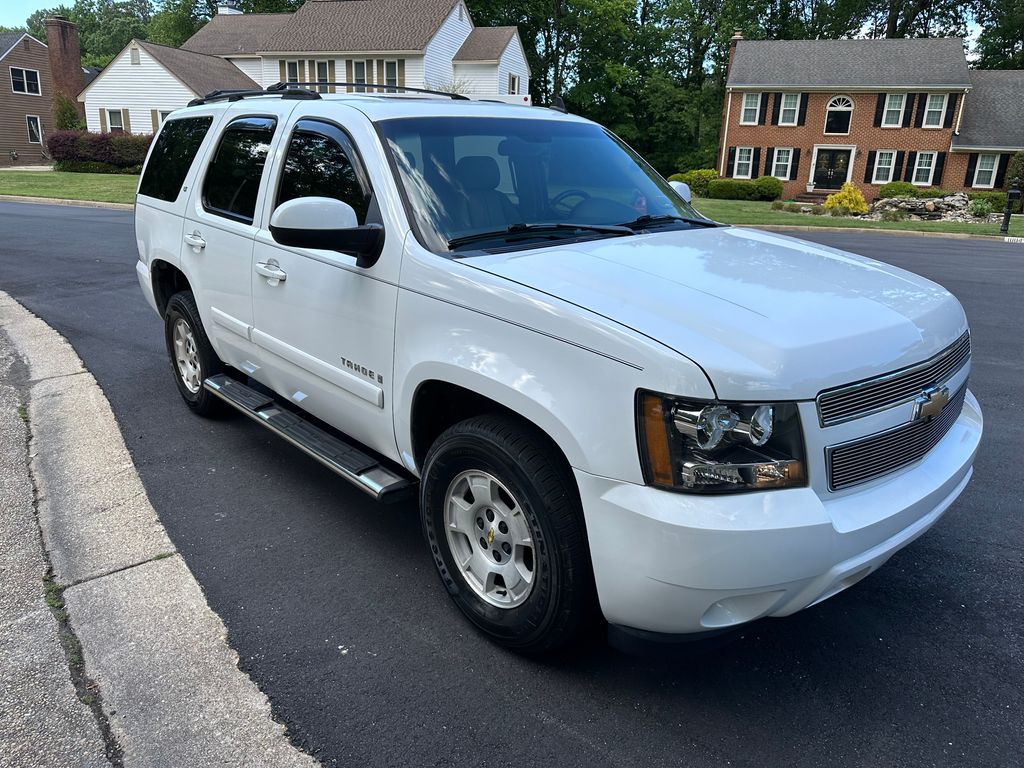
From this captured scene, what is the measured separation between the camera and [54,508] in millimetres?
3990

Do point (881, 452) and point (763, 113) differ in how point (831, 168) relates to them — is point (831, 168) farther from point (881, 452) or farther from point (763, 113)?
point (881, 452)

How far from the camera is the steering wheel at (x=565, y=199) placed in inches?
141

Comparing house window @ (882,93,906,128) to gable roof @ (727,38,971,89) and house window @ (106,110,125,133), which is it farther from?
house window @ (106,110,125,133)

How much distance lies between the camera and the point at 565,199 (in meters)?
3.68

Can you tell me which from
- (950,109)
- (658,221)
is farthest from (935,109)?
(658,221)

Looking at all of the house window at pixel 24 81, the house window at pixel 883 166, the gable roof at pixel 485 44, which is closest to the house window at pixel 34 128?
the house window at pixel 24 81

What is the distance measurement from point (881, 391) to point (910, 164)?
42.9 meters

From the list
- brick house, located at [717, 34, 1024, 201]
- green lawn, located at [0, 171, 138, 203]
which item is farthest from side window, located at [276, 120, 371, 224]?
brick house, located at [717, 34, 1024, 201]

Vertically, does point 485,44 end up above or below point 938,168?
above

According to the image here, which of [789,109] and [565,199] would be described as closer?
[565,199]

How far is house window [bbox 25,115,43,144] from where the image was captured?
4797 centimetres

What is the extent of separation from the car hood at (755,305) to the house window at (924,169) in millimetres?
41590

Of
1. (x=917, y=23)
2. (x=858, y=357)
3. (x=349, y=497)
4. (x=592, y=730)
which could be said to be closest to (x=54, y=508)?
(x=349, y=497)

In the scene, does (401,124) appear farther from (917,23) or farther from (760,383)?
(917,23)
